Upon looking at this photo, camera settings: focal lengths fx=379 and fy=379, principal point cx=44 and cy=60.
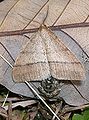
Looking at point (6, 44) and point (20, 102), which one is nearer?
point (6, 44)

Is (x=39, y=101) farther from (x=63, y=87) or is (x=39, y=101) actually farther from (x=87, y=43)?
(x=87, y=43)

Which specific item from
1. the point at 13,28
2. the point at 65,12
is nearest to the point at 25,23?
the point at 13,28

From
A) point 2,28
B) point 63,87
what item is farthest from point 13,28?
point 63,87

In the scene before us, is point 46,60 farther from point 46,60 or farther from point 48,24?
point 48,24

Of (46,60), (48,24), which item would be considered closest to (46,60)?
(46,60)

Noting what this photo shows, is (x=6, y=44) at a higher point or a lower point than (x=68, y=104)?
higher

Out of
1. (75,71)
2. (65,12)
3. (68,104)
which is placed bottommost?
(68,104)
